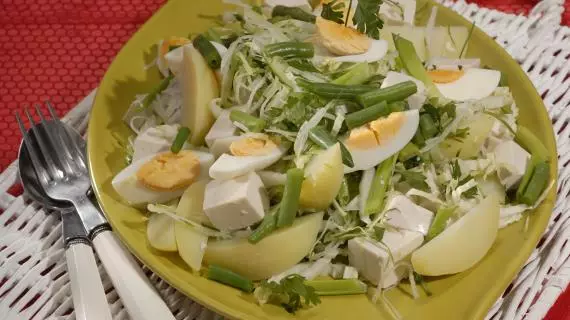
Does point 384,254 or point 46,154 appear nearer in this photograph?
point 384,254

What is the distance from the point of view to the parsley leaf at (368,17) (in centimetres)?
183

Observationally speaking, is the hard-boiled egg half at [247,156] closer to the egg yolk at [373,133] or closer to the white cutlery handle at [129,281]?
the egg yolk at [373,133]

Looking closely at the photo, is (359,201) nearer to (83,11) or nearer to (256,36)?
(256,36)

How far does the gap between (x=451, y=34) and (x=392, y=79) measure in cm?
47

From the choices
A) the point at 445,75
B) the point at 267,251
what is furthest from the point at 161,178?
the point at 445,75

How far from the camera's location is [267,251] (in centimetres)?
156

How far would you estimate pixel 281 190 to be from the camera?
5.45ft

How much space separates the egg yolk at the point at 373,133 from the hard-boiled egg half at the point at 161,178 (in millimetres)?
386

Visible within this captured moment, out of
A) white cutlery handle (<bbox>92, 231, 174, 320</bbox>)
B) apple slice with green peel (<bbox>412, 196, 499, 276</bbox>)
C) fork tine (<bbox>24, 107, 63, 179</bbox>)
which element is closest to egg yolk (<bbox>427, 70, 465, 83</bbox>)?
apple slice with green peel (<bbox>412, 196, 499, 276</bbox>)

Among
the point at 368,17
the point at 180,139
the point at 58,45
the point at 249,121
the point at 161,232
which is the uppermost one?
the point at 368,17

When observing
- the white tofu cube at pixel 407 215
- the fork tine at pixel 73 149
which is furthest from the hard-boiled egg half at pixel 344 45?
the fork tine at pixel 73 149

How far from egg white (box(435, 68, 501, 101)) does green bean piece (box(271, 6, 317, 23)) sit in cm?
46

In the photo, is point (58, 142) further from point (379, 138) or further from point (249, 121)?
point (379, 138)

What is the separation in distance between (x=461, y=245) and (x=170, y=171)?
769 mm
